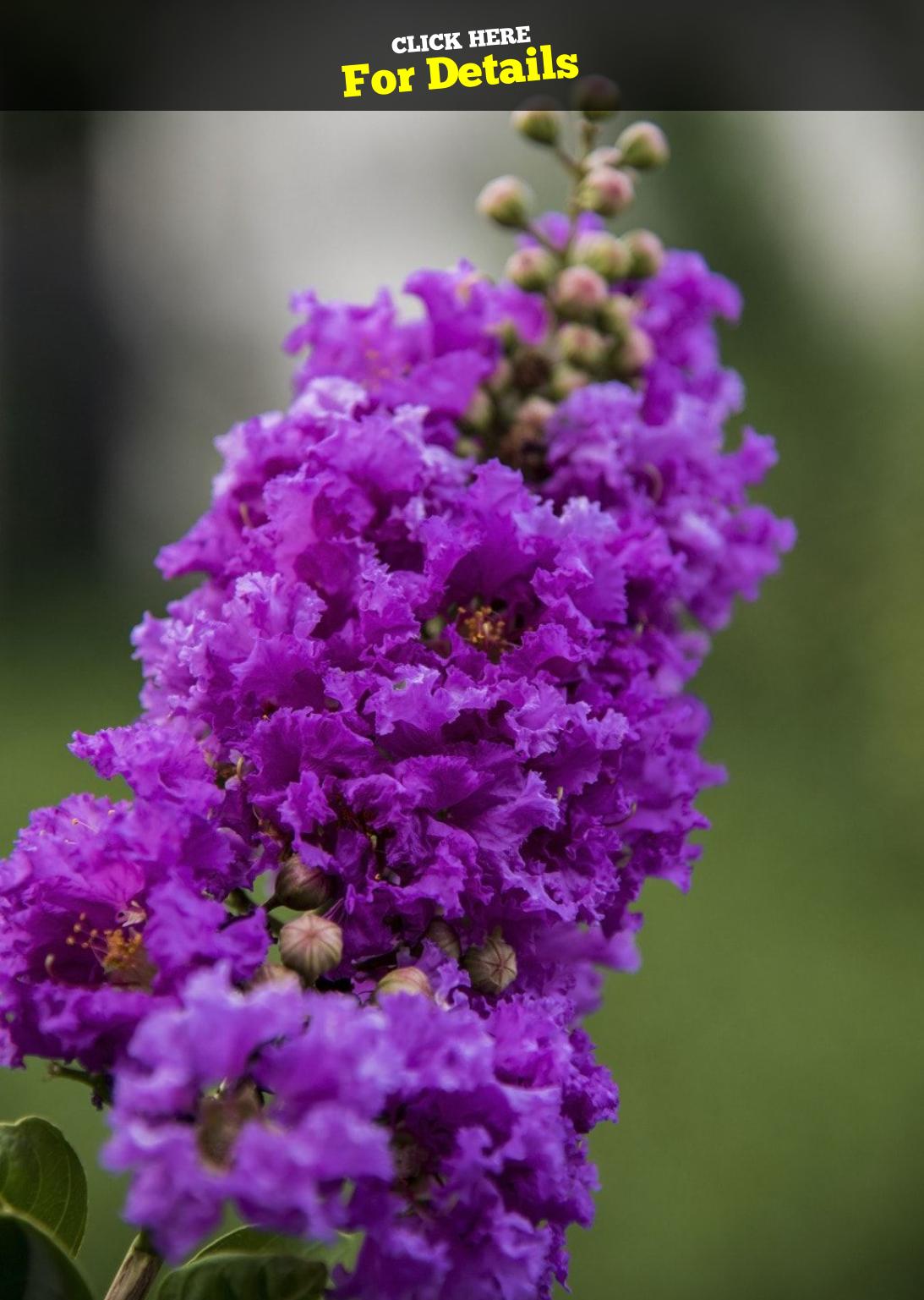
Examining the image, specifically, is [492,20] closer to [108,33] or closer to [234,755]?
[108,33]

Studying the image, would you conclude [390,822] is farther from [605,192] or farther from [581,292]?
[605,192]

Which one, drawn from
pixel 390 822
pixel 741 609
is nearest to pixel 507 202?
pixel 390 822

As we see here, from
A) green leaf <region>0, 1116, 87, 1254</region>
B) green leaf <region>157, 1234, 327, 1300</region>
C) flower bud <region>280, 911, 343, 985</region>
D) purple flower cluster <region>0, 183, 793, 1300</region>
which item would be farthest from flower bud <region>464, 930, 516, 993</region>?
green leaf <region>0, 1116, 87, 1254</region>

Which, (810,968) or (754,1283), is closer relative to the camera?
(754,1283)

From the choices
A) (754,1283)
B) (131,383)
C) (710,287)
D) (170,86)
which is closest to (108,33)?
(170,86)

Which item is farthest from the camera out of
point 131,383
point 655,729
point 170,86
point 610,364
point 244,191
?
point 131,383

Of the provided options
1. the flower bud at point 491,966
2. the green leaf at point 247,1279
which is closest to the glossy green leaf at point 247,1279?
the green leaf at point 247,1279

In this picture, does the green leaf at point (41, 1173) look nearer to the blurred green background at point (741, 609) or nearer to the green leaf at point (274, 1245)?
the green leaf at point (274, 1245)
